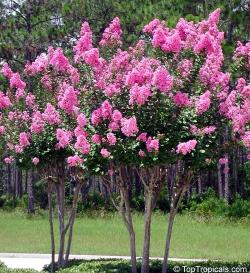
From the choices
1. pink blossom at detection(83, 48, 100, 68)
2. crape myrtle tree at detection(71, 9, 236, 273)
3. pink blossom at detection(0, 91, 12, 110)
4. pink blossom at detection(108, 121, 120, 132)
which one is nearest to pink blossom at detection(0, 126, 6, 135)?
pink blossom at detection(0, 91, 12, 110)

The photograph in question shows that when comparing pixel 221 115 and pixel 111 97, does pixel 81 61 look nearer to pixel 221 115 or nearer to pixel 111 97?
pixel 111 97

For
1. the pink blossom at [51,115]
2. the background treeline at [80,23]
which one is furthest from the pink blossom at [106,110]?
the background treeline at [80,23]

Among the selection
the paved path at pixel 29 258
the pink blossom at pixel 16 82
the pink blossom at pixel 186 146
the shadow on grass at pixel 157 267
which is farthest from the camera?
the paved path at pixel 29 258

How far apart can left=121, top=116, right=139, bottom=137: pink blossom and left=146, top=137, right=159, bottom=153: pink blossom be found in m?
0.18

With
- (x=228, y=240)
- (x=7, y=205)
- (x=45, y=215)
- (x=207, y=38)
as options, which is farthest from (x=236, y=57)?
(x=7, y=205)

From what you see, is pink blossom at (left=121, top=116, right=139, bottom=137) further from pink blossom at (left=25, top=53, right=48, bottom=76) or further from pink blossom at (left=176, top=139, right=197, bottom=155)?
pink blossom at (left=25, top=53, right=48, bottom=76)

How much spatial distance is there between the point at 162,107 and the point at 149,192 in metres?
1.12

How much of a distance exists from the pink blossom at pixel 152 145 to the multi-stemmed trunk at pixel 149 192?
70cm

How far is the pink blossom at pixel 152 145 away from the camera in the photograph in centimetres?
632

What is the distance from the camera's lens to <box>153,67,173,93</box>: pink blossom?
6484mm

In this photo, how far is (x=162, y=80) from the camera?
6.51 m

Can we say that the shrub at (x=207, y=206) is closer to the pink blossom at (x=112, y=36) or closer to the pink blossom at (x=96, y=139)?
the pink blossom at (x=112, y=36)

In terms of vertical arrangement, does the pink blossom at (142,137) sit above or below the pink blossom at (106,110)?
below

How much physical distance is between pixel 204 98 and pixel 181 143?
0.56 meters
